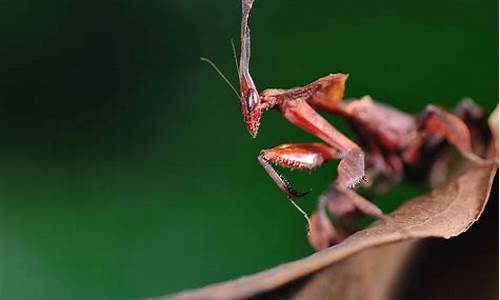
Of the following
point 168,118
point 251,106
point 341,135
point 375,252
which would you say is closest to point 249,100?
point 251,106

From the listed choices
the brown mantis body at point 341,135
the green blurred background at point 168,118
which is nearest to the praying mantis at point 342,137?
the brown mantis body at point 341,135

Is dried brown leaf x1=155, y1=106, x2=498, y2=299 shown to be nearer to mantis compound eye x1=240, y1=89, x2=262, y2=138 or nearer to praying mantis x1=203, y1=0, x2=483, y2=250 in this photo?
praying mantis x1=203, y1=0, x2=483, y2=250

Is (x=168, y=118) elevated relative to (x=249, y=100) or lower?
lower

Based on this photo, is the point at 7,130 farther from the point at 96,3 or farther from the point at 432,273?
the point at 432,273

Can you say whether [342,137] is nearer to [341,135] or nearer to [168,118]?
[341,135]

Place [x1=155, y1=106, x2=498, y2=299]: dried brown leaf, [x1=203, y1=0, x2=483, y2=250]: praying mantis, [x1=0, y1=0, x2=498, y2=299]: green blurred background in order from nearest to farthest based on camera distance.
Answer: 1. [x1=155, y1=106, x2=498, y2=299]: dried brown leaf
2. [x1=203, y1=0, x2=483, y2=250]: praying mantis
3. [x1=0, y1=0, x2=498, y2=299]: green blurred background

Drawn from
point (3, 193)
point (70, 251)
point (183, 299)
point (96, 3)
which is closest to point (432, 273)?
point (183, 299)

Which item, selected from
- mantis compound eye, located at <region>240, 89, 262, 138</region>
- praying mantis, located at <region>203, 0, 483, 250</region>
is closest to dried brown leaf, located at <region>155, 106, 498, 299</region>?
praying mantis, located at <region>203, 0, 483, 250</region>

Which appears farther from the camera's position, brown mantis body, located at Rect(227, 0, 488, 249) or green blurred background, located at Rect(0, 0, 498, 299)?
green blurred background, located at Rect(0, 0, 498, 299)
